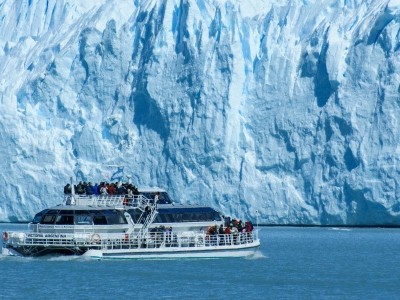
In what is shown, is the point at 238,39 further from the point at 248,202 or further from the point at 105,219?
the point at 105,219

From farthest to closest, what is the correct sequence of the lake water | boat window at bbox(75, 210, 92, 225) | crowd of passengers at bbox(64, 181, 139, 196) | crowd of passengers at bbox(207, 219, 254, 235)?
→ crowd of passengers at bbox(64, 181, 139, 196) < crowd of passengers at bbox(207, 219, 254, 235) < boat window at bbox(75, 210, 92, 225) < the lake water

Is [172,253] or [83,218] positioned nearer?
[83,218]

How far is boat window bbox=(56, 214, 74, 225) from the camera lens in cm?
3195

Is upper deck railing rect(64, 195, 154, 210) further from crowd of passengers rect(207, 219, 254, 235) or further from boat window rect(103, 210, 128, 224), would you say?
crowd of passengers rect(207, 219, 254, 235)

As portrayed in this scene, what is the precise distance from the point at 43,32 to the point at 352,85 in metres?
19.8

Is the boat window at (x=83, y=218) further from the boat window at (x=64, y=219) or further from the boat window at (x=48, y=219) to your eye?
the boat window at (x=48, y=219)

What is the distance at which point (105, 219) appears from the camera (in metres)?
32.2

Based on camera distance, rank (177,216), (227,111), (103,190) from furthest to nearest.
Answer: (227,111) < (177,216) < (103,190)

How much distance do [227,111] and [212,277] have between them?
23964 millimetres

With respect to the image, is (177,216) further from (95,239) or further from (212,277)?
(212,277)

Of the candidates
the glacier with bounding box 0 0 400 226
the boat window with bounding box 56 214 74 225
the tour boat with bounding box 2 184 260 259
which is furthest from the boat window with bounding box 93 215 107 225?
the glacier with bounding box 0 0 400 226

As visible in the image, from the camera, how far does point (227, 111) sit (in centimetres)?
5216

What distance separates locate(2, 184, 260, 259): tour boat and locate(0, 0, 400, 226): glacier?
1712 centimetres

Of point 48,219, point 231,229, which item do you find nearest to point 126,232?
point 48,219
